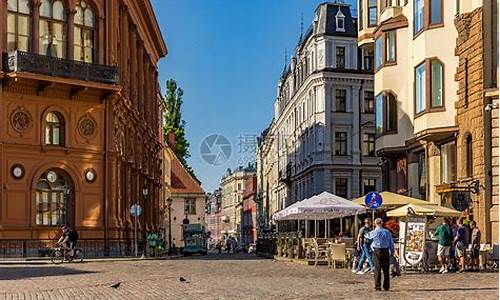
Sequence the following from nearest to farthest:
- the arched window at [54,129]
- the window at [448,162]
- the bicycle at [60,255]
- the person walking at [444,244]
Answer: the person walking at [444,244] < the window at [448,162] < the bicycle at [60,255] < the arched window at [54,129]

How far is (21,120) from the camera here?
4509cm

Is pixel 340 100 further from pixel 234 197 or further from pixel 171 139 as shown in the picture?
pixel 234 197

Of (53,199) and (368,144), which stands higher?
(368,144)

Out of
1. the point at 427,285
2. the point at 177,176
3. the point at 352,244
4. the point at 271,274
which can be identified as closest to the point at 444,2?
the point at 352,244

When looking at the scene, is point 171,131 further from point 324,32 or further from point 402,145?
point 402,145

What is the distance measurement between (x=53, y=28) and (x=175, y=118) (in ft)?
191

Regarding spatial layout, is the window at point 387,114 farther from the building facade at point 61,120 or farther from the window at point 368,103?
the window at point 368,103

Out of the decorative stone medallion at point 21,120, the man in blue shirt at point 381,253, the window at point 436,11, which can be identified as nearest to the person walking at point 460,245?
the man in blue shirt at point 381,253

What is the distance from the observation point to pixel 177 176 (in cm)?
11294

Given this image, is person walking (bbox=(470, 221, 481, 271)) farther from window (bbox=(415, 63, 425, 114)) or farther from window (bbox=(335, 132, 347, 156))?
window (bbox=(335, 132, 347, 156))

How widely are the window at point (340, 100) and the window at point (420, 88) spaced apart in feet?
118

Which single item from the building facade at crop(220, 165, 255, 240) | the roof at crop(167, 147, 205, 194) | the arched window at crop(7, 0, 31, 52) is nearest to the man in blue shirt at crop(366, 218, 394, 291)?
the arched window at crop(7, 0, 31, 52)

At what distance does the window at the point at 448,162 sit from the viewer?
37500 mm

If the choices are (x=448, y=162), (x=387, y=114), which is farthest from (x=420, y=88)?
(x=387, y=114)
